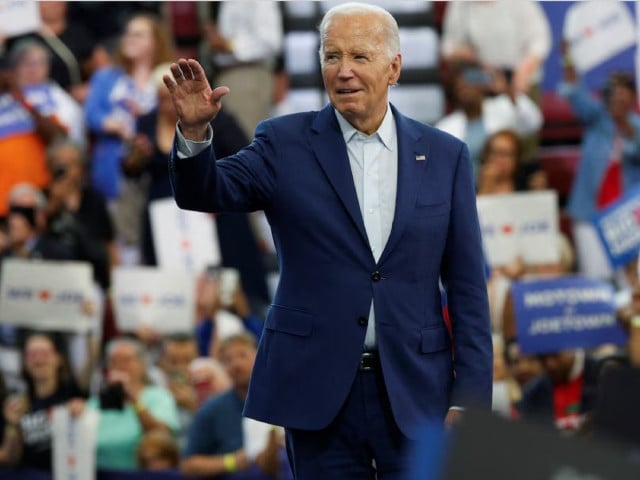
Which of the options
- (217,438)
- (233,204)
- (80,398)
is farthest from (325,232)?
(80,398)

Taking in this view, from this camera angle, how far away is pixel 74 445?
6590 millimetres

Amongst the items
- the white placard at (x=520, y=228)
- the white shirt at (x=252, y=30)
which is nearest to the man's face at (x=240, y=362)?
the white placard at (x=520, y=228)

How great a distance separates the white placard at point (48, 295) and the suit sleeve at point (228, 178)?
4071 mm

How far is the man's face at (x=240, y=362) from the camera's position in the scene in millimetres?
6156

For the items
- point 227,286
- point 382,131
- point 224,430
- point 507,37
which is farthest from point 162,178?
point 382,131

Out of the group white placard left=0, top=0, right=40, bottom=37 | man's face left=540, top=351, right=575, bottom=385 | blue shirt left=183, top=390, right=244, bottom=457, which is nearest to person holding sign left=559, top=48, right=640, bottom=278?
man's face left=540, top=351, right=575, bottom=385

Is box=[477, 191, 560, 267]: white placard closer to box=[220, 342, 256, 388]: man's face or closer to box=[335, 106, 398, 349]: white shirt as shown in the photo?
box=[220, 342, 256, 388]: man's face

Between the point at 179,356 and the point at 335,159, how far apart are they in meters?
3.93

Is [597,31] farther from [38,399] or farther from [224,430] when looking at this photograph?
[38,399]

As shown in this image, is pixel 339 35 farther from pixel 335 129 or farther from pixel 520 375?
pixel 520 375

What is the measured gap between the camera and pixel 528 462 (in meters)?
1.46

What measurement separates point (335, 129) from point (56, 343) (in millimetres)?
4227

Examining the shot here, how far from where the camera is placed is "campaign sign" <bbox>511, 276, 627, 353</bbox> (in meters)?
6.39

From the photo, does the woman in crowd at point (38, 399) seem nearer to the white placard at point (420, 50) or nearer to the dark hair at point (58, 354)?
the dark hair at point (58, 354)
